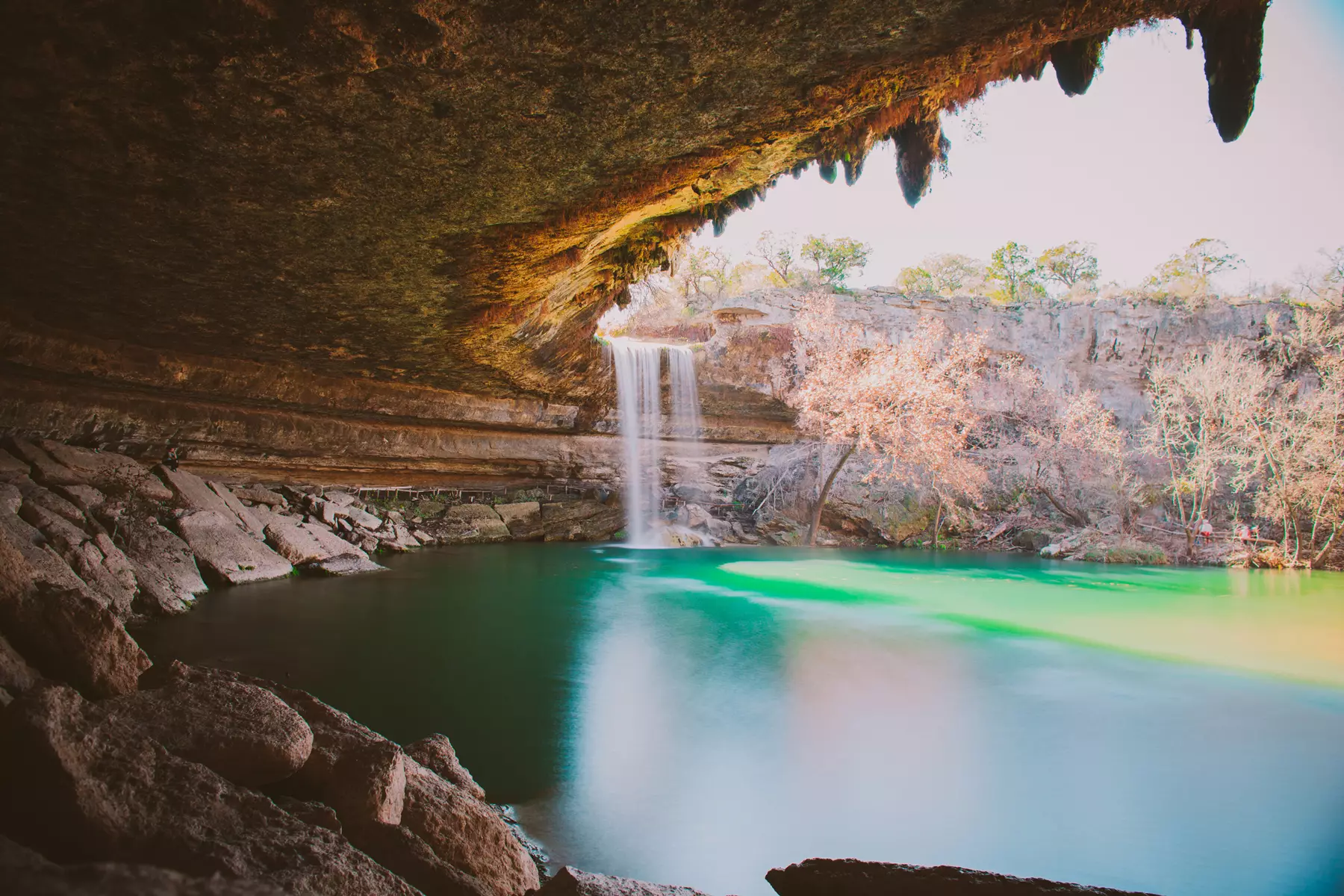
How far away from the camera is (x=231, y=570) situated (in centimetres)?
949

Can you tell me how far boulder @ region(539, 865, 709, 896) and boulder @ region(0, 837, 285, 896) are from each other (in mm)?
1076

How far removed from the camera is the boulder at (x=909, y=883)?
2.24 metres

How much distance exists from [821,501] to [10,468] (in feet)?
57.1

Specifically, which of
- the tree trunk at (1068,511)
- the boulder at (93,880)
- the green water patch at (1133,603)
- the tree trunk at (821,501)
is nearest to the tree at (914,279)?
the tree trunk at (1068,511)

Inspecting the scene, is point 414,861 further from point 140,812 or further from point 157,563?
point 157,563

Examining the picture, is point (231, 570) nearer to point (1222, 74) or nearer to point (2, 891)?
point (2, 891)

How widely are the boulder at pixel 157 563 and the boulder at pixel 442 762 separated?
5.77m

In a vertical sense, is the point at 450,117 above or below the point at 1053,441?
above

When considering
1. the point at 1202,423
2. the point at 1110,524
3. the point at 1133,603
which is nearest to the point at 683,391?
the point at 1133,603

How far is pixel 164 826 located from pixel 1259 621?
1387 centimetres

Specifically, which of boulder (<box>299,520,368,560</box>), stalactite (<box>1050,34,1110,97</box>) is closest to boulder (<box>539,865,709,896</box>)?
stalactite (<box>1050,34,1110,97</box>)

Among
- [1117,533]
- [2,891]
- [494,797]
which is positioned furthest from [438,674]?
[1117,533]

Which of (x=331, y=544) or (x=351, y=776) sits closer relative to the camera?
(x=351, y=776)

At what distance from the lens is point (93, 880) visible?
1314mm
